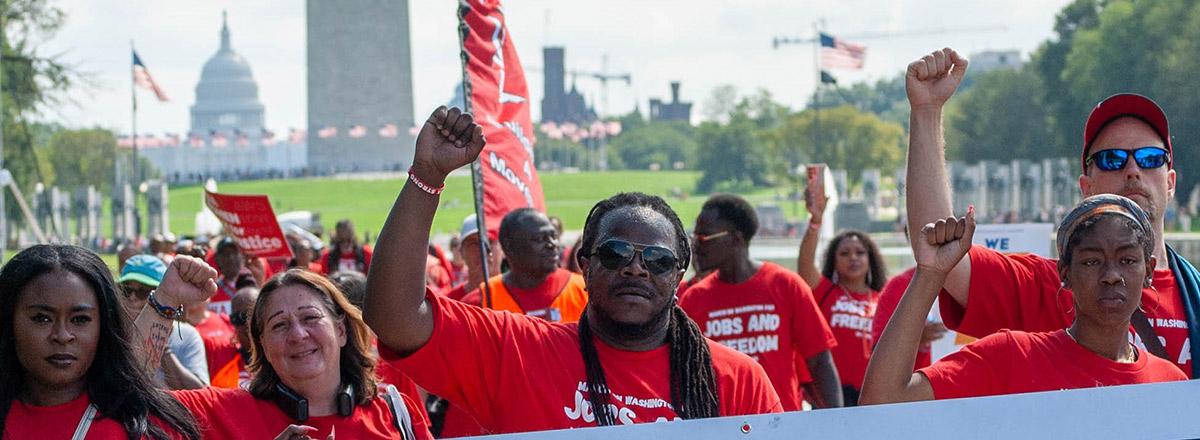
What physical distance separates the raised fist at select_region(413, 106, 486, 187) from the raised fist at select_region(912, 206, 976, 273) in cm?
92

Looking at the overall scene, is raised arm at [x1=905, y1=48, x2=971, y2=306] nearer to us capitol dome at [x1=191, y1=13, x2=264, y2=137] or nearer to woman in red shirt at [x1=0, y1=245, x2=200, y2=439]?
woman in red shirt at [x1=0, y1=245, x2=200, y2=439]

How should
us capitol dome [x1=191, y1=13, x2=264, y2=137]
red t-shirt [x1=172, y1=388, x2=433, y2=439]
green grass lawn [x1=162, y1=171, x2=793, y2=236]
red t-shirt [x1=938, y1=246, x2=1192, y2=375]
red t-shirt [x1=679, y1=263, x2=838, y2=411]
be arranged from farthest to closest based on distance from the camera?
us capitol dome [x1=191, y1=13, x2=264, y2=137], green grass lawn [x1=162, y1=171, x2=793, y2=236], red t-shirt [x1=679, y1=263, x2=838, y2=411], red t-shirt [x1=938, y1=246, x2=1192, y2=375], red t-shirt [x1=172, y1=388, x2=433, y2=439]

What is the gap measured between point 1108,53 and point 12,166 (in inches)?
1514

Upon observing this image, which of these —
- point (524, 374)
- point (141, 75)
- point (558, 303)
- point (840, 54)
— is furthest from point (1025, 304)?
point (840, 54)

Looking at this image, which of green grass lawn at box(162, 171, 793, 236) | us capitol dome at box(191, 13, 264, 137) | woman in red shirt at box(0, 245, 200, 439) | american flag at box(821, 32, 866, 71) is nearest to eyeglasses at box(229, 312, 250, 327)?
woman in red shirt at box(0, 245, 200, 439)

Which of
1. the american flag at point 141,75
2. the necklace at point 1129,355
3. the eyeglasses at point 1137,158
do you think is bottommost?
the necklace at point 1129,355

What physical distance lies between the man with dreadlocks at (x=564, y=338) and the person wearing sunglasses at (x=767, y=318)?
2.61 meters

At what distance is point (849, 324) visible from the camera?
312 inches

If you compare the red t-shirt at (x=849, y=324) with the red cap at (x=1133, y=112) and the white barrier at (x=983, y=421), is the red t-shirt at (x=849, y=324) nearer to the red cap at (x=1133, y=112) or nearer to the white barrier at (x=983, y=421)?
the red cap at (x=1133, y=112)

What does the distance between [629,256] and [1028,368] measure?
871 millimetres

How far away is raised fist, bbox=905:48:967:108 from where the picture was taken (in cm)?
382

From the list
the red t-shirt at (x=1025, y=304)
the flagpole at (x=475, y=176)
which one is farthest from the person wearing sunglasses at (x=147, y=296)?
the red t-shirt at (x=1025, y=304)

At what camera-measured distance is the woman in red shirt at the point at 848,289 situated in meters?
7.77

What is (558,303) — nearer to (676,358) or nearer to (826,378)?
(826,378)
